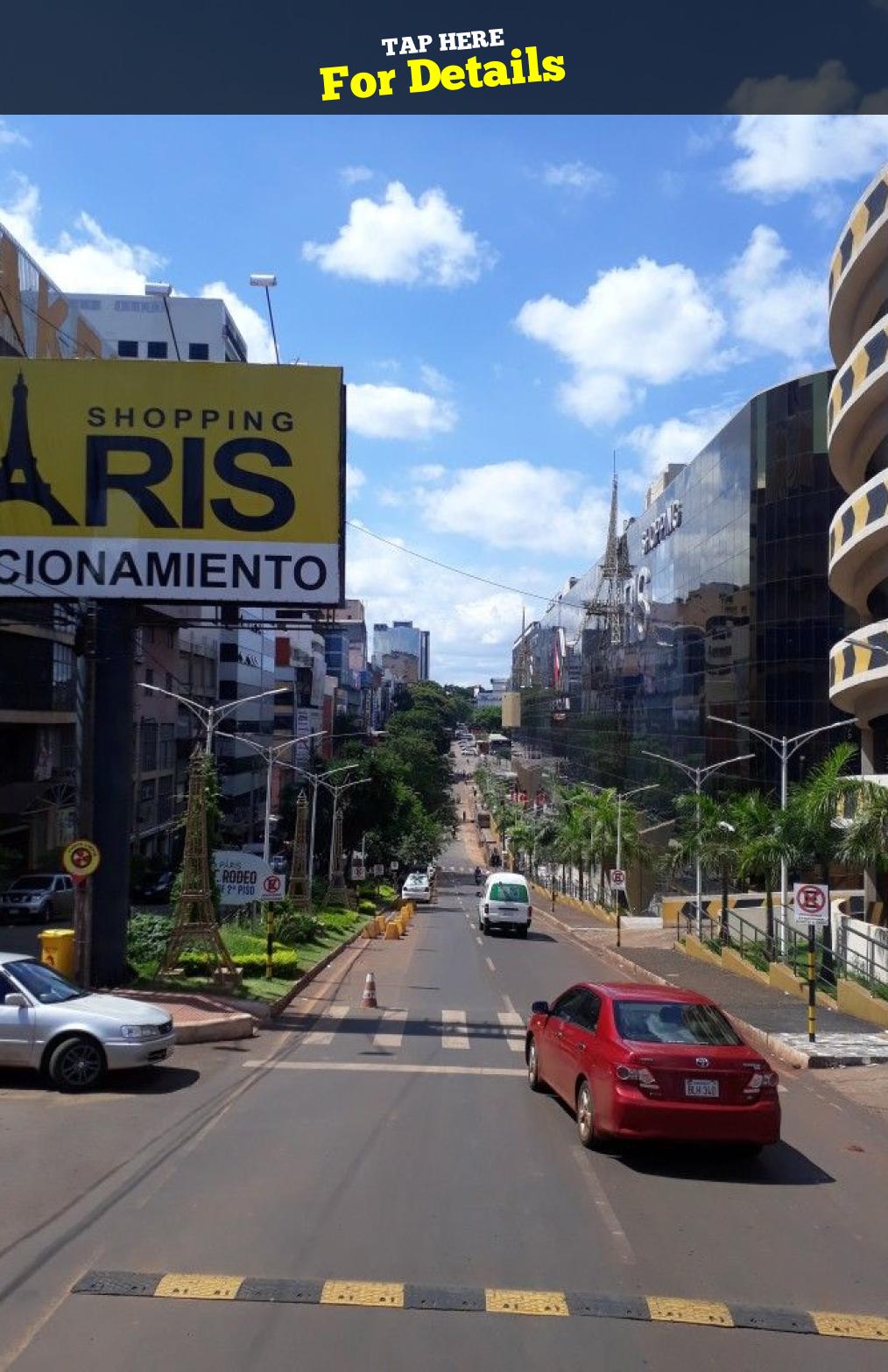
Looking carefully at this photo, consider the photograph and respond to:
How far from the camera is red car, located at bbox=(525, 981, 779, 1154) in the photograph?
10945 millimetres

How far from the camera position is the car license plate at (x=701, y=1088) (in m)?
11.0

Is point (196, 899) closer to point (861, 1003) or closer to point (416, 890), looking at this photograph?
point (861, 1003)

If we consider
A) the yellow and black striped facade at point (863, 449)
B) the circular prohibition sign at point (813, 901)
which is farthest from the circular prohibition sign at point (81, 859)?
the yellow and black striped facade at point (863, 449)

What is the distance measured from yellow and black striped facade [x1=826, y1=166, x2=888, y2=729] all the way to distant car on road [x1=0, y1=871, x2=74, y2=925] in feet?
84.1

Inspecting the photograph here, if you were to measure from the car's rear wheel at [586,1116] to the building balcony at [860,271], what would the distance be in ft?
94.2

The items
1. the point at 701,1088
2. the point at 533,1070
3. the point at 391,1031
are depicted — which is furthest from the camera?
the point at 391,1031

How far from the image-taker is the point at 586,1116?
11812 millimetres

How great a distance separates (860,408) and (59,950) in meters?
26.5

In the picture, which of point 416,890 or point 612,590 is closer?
point 416,890

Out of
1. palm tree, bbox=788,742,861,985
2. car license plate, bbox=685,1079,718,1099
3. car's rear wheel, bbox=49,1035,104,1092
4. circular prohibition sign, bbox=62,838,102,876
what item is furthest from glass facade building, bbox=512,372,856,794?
car license plate, bbox=685,1079,718,1099

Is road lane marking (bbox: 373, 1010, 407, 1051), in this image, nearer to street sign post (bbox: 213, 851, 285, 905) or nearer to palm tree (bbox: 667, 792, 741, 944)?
street sign post (bbox: 213, 851, 285, 905)

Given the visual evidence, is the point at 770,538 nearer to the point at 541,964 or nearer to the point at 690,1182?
the point at 541,964

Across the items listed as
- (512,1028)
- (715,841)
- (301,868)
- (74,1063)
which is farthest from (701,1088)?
(301,868)

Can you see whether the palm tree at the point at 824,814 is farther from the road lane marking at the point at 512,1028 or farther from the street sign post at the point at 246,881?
the street sign post at the point at 246,881
